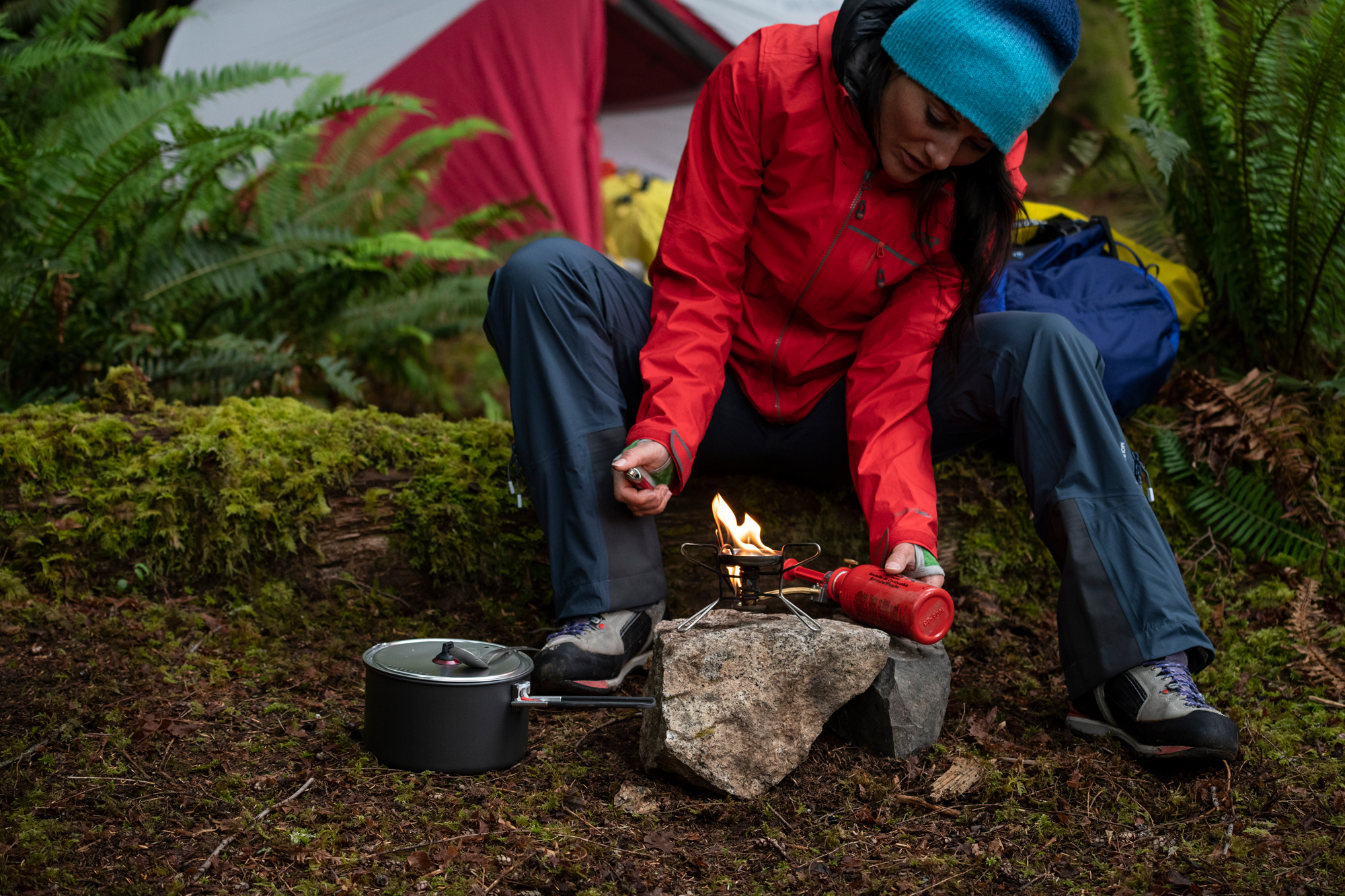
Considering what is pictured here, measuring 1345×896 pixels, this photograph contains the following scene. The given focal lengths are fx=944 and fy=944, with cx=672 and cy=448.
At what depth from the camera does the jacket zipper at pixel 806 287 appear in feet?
7.41

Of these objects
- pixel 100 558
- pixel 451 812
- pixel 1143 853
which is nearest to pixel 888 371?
pixel 1143 853

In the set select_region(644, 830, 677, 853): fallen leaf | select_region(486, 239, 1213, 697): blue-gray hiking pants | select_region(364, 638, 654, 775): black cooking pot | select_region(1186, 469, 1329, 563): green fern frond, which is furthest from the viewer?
select_region(1186, 469, 1329, 563): green fern frond

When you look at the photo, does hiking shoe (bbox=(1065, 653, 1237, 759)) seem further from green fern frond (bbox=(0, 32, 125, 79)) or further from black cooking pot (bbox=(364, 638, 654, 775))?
green fern frond (bbox=(0, 32, 125, 79))

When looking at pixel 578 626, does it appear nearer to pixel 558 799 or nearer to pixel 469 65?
pixel 558 799

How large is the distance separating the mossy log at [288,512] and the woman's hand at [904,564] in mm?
632

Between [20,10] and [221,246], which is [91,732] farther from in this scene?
[20,10]

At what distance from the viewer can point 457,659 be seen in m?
1.83

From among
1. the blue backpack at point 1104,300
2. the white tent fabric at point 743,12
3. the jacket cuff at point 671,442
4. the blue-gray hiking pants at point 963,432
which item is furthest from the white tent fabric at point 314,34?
the jacket cuff at point 671,442

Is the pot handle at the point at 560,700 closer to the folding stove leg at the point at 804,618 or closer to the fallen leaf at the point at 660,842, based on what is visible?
the fallen leaf at the point at 660,842

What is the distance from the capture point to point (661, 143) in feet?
27.8

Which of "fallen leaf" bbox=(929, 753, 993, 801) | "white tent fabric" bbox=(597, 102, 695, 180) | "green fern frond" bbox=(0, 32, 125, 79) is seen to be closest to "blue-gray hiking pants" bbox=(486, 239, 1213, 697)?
"fallen leaf" bbox=(929, 753, 993, 801)

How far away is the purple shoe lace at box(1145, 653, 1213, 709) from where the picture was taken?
194 cm

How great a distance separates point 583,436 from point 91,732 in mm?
1176

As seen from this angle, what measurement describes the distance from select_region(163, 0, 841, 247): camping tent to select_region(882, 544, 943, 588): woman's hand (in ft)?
13.7
